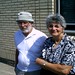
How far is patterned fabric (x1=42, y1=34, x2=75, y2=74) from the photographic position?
3.40m

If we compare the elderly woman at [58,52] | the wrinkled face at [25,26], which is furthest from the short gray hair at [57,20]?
the wrinkled face at [25,26]

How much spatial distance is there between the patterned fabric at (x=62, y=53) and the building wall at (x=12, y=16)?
4591mm

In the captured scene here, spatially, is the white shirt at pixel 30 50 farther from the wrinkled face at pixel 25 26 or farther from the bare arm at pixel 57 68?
the bare arm at pixel 57 68

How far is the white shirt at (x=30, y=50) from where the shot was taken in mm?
3955

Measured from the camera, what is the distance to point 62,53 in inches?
135

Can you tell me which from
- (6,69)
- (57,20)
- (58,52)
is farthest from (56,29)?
(6,69)

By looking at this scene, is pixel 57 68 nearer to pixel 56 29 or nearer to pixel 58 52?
pixel 58 52

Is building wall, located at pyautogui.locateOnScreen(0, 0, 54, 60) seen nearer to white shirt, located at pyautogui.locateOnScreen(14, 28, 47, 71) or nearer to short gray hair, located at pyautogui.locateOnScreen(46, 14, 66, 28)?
white shirt, located at pyautogui.locateOnScreen(14, 28, 47, 71)

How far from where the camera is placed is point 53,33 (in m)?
3.53

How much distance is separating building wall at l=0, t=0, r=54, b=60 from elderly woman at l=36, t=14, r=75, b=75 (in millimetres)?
4544

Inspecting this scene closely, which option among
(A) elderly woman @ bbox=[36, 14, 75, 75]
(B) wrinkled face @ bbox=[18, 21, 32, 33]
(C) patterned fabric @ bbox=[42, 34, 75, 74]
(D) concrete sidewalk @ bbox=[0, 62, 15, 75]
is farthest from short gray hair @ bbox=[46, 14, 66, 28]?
(D) concrete sidewalk @ bbox=[0, 62, 15, 75]

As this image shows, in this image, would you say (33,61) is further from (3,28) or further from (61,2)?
(3,28)

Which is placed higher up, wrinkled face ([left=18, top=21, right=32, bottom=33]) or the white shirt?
wrinkled face ([left=18, top=21, right=32, bottom=33])

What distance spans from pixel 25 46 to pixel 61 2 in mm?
4145
